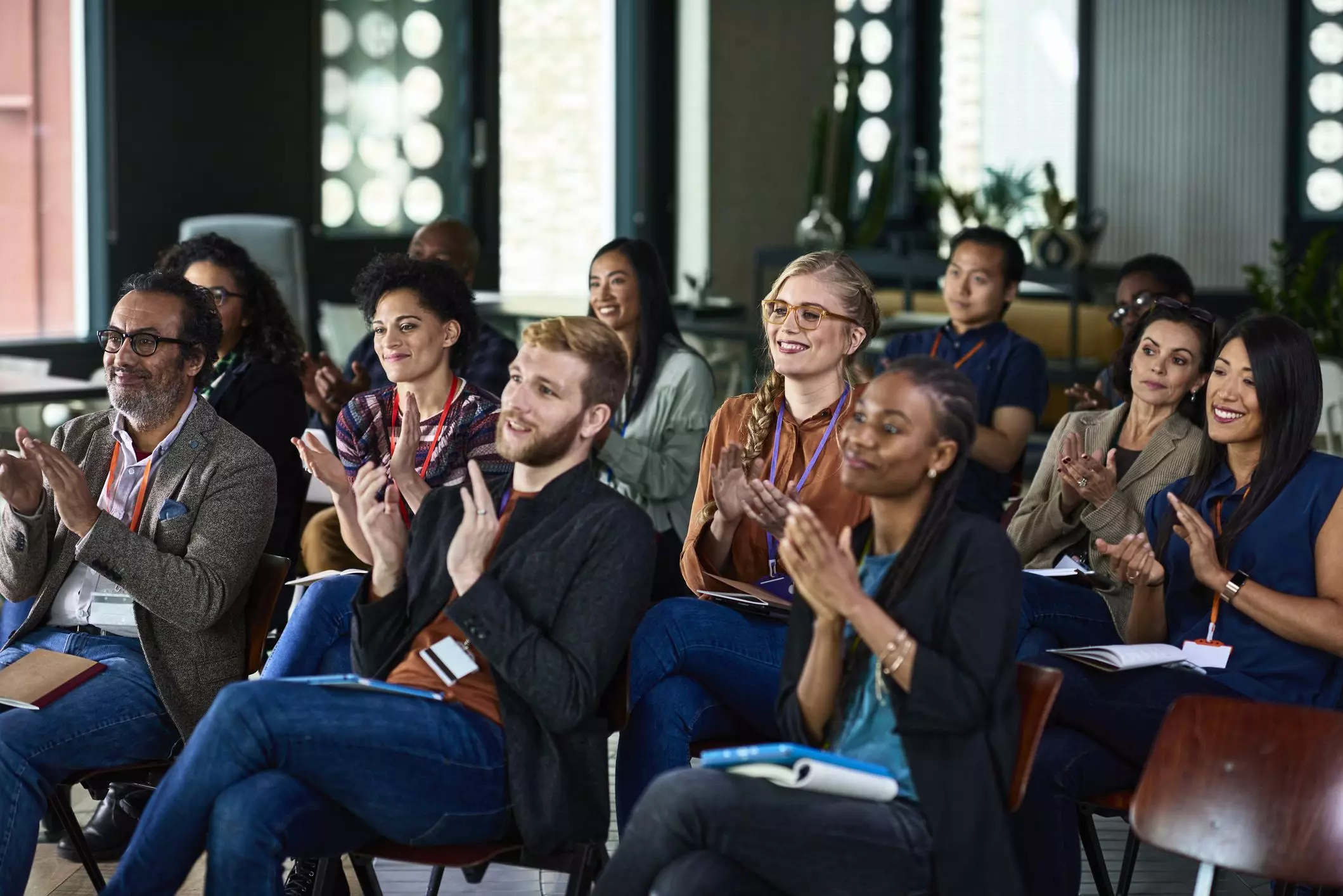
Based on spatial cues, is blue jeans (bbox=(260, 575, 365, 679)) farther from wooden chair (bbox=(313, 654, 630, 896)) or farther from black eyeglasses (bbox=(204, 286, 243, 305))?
black eyeglasses (bbox=(204, 286, 243, 305))

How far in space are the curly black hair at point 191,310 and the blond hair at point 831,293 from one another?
1.11m

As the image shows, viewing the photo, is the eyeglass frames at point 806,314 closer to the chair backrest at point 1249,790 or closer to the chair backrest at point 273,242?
the chair backrest at point 1249,790

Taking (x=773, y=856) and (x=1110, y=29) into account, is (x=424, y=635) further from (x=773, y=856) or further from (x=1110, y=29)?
(x=1110, y=29)

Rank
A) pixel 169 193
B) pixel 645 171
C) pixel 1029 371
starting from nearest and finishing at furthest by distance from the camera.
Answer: pixel 1029 371 → pixel 169 193 → pixel 645 171

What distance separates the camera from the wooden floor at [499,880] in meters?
3.29

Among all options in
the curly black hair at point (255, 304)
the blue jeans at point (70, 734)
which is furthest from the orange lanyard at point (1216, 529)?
the curly black hair at point (255, 304)

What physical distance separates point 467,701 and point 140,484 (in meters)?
0.95

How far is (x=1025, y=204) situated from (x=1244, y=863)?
962 centimetres

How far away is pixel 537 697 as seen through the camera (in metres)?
2.30

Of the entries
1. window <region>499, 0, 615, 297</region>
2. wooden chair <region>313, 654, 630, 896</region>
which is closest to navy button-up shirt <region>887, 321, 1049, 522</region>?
wooden chair <region>313, 654, 630, 896</region>

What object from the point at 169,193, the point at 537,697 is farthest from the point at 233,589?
the point at 169,193

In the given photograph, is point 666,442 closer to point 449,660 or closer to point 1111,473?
point 1111,473

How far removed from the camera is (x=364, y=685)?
7.69 ft

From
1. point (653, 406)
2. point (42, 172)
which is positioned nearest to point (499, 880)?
point (653, 406)
